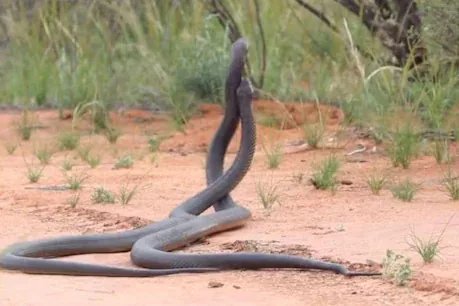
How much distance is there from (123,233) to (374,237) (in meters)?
1.38

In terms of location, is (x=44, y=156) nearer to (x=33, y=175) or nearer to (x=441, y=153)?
(x=33, y=175)

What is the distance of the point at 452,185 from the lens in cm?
789

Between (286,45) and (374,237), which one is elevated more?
(286,45)

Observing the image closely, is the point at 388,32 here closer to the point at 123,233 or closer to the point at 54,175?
the point at 54,175

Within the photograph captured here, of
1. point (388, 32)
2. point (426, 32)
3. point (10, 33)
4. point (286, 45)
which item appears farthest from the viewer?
point (10, 33)

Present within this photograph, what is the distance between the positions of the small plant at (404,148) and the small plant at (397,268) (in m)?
3.63

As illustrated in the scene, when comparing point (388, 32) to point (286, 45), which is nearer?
point (388, 32)

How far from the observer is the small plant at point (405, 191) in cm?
797

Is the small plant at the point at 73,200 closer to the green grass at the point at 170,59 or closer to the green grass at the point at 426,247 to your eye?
the green grass at the point at 426,247

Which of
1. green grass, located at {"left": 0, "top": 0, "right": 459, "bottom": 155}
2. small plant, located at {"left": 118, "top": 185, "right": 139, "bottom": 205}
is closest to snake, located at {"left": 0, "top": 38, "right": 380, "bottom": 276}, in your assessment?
small plant, located at {"left": 118, "top": 185, "right": 139, "bottom": 205}

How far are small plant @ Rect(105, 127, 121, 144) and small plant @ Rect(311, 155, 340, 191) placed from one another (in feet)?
11.7

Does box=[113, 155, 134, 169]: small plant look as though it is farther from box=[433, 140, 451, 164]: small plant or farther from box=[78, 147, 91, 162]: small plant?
box=[433, 140, 451, 164]: small plant

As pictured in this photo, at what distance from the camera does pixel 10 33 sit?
15.1 metres

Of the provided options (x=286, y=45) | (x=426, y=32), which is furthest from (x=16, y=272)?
(x=286, y=45)
